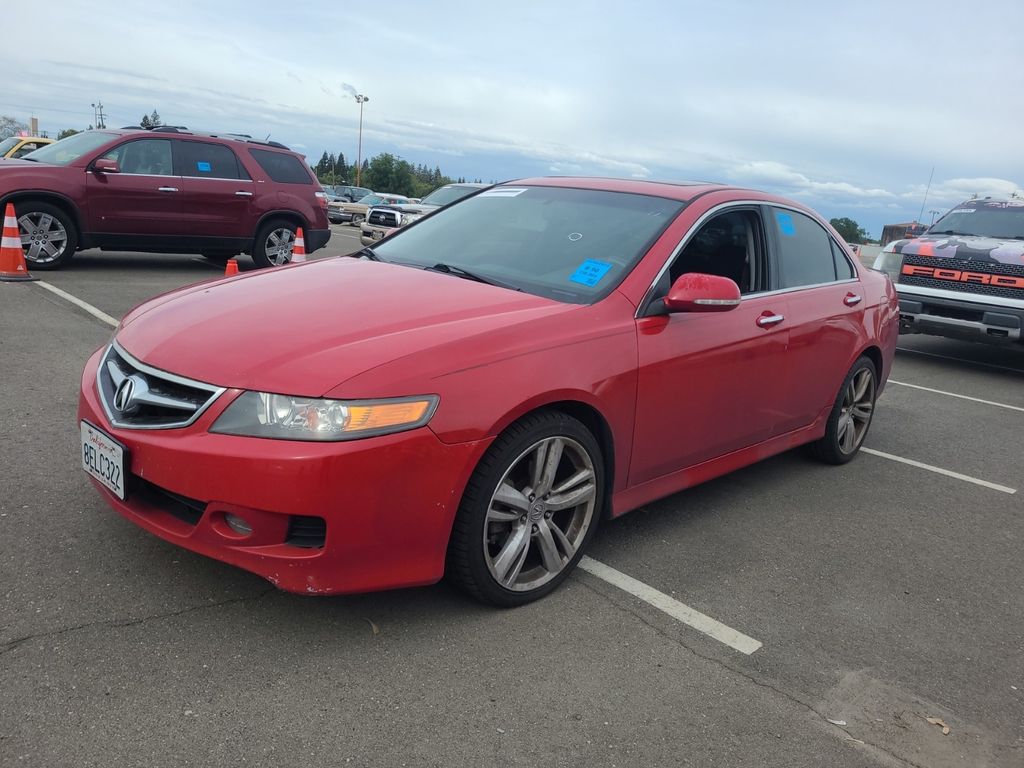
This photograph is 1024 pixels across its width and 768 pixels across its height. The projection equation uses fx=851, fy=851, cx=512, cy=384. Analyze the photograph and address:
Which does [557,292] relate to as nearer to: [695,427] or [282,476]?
[695,427]

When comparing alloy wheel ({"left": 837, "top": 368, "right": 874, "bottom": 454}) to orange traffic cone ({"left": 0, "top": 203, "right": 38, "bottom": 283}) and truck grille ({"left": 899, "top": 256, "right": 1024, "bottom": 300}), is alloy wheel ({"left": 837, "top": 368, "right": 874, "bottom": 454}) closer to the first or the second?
truck grille ({"left": 899, "top": 256, "right": 1024, "bottom": 300})

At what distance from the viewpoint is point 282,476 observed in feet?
8.39

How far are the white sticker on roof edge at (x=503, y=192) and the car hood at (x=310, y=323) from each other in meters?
0.97

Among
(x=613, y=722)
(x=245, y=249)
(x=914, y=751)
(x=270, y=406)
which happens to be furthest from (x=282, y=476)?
(x=245, y=249)

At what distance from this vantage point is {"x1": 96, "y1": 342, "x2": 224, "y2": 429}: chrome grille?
8.95ft

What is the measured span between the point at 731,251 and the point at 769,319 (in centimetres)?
39

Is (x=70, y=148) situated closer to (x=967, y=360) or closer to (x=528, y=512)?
(x=528, y=512)

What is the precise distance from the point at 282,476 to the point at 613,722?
1251mm

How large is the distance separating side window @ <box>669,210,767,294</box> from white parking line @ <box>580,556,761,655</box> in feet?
4.37

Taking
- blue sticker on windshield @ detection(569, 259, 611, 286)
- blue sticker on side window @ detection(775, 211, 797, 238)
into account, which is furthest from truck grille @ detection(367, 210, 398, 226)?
blue sticker on windshield @ detection(569, 259, 611, 286)

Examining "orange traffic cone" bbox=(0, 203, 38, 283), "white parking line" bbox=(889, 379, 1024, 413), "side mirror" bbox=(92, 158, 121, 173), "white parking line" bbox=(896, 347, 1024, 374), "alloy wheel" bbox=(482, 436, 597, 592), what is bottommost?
"white parking line" bbox=(889, 379, 1024, 413)

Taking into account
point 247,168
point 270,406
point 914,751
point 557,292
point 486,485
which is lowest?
point 914,751

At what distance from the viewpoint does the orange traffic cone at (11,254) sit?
9070 millimetres

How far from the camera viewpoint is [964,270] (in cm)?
927
